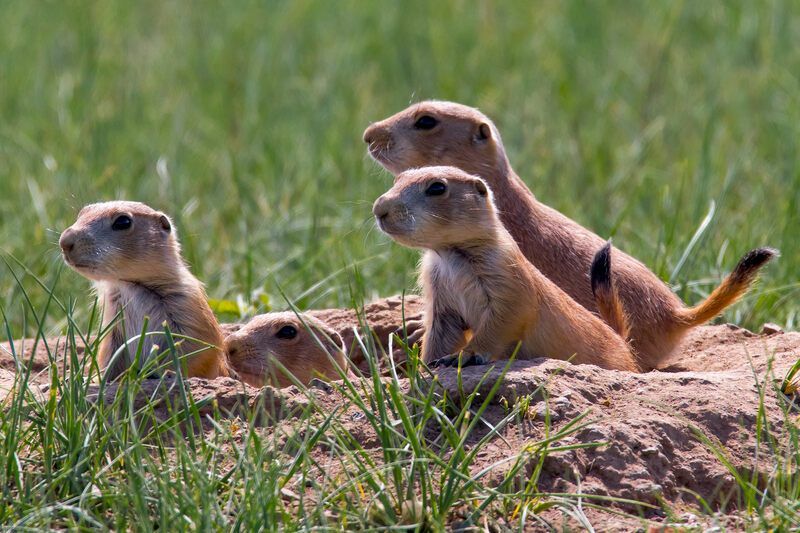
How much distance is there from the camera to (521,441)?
4039 mm

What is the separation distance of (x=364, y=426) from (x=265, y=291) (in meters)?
2.76

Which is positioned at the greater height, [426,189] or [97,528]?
[426,189]

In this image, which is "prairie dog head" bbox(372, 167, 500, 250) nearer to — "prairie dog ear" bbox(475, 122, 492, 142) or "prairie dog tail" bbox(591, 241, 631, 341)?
"prairie dog tail" bbox(591, 241, 631, 341)

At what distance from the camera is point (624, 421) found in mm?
4211

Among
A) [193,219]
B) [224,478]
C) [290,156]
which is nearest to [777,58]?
[290,156]

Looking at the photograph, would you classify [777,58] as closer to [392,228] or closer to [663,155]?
[663,155]

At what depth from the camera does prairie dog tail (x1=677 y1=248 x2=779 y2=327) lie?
5.27 m

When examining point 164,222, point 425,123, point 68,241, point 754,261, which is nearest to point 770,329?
point 754,261

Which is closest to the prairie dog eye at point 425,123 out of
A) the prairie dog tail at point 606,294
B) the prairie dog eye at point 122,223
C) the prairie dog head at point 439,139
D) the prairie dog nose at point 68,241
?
the prairie dog head at point 439,139

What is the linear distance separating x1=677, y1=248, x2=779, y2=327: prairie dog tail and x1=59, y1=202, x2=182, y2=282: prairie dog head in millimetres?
2361

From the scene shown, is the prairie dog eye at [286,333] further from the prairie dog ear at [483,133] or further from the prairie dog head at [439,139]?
the prairie dog ear at [483,133]

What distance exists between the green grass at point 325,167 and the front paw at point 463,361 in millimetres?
481

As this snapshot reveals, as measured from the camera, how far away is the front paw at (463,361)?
4.60 metres

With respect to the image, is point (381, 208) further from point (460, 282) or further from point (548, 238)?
point (548, 238)
